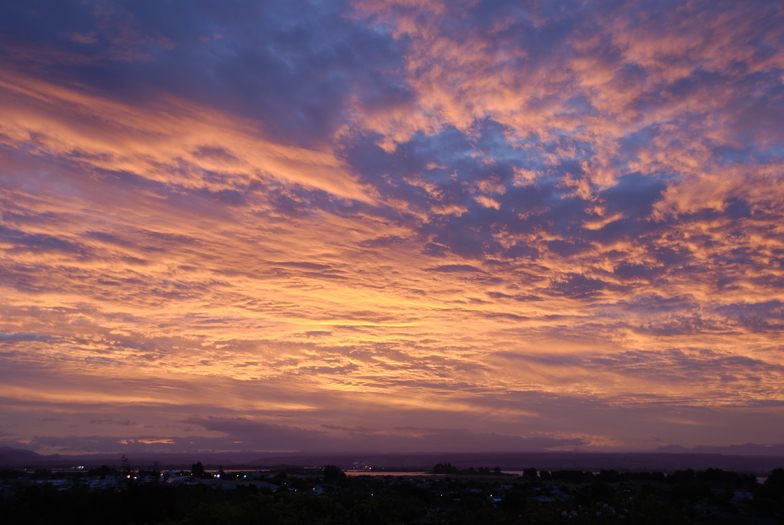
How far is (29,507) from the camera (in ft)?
71.9

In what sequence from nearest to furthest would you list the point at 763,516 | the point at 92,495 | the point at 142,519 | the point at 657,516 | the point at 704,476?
1. the point at 657,516
2. the point at 142,519
3. the point at 92,495
4. the point at 763,516
5. the point at 704,476

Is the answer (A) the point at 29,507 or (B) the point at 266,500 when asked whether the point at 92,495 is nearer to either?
(A) the point at 29,507

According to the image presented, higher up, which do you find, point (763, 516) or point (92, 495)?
point (92, 495)

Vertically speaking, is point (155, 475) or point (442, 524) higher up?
point (155, 475)

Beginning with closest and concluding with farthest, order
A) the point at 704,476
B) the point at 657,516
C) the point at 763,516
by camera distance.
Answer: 1. the point at 657,516
2. the point at 763,516
3. the point at 704,476

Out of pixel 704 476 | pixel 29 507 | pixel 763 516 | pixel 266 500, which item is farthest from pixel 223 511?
pixel 704 476

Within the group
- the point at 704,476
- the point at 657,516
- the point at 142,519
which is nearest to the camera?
the point at 657,516

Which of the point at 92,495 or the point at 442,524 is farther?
the point at 92,495

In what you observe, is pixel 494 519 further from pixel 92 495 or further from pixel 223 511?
pixel 92 495

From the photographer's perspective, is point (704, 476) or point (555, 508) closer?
point (555, 508)

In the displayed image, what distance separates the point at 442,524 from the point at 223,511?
8653 mm

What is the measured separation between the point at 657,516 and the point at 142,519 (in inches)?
815

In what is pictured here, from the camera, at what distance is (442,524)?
20656 mm

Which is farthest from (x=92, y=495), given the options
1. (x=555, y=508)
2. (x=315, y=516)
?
(x=555, y=508)
